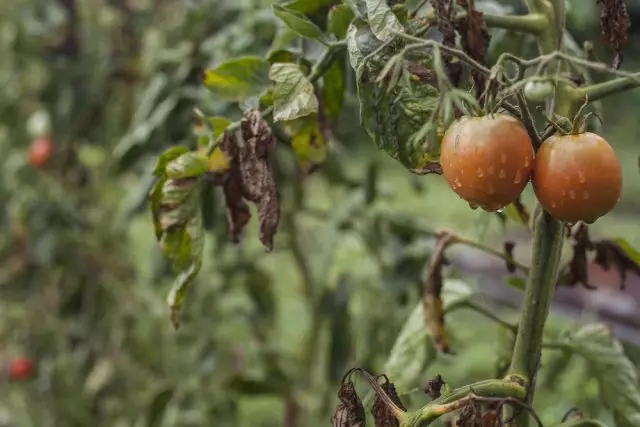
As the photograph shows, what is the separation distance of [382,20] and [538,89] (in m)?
0.12

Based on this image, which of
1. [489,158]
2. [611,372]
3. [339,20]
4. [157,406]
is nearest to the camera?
[489,158]

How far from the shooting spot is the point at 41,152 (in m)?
1.90

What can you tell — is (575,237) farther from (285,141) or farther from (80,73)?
(80,73)

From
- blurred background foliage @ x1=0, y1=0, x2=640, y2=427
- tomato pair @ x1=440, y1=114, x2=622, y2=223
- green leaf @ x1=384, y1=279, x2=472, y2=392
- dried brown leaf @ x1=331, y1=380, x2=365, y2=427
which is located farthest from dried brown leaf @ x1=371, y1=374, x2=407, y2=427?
blurred background foliage @ x1=0, y1=0, x2=640, y2=427

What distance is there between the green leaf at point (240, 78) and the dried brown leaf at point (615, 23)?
0.31 m

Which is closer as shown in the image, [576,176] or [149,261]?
[576,176]

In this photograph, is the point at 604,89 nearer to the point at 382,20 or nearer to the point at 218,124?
the point at 382,20

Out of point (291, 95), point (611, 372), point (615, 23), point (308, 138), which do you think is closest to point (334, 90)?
point (308, 138)

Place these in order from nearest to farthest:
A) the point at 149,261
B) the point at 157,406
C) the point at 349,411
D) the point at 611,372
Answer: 1. the point at 349,411
2. the point at 611,372
3. the point at 157,406
4. the point at 149,261

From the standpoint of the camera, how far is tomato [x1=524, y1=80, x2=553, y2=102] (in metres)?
0.53

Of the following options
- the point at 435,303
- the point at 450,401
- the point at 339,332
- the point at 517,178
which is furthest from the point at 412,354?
the point at 339,332

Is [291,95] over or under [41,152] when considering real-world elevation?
over

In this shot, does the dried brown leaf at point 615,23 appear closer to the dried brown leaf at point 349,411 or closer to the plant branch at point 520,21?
the plant branch at point 520,21

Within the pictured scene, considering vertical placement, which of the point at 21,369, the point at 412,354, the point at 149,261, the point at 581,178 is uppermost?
the point at 581,178
